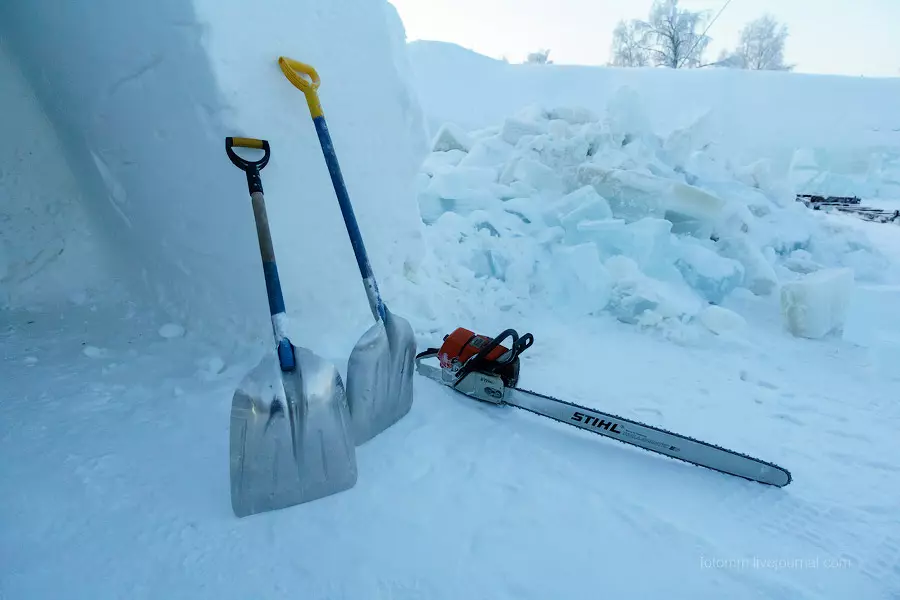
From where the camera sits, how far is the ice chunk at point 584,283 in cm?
283

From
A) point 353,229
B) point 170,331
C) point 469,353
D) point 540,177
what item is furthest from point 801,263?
point 170,331

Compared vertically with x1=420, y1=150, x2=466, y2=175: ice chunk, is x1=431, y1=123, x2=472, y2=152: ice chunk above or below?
above

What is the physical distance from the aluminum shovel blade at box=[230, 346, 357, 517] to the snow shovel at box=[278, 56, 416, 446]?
209 millimetres

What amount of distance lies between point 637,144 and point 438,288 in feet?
8.78

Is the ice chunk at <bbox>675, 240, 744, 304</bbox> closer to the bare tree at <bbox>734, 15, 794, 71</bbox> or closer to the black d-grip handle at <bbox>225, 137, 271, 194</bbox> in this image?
the black d-grip handle at <bbox>225, 137, 271, 194</bbox>

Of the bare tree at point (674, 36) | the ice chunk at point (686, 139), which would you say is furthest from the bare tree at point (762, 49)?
the ice chunk at point (686, 139)

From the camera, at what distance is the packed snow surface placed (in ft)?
3.81

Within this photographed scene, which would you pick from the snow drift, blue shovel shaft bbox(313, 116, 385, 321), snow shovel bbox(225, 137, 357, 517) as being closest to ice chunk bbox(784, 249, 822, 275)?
blue shovel shaft bbox(313, 116, 385, 321)

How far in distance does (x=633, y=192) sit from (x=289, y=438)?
10.2 ft

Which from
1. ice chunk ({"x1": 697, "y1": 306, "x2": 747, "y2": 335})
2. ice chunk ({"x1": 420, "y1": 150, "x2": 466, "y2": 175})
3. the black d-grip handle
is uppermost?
the black d-grip handle

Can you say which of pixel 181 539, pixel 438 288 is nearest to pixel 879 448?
pixel 438 288

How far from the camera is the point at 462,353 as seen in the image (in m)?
1.87

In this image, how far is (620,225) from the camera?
3.09 m

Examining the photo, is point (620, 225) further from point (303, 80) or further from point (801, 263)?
point (303, 80)
